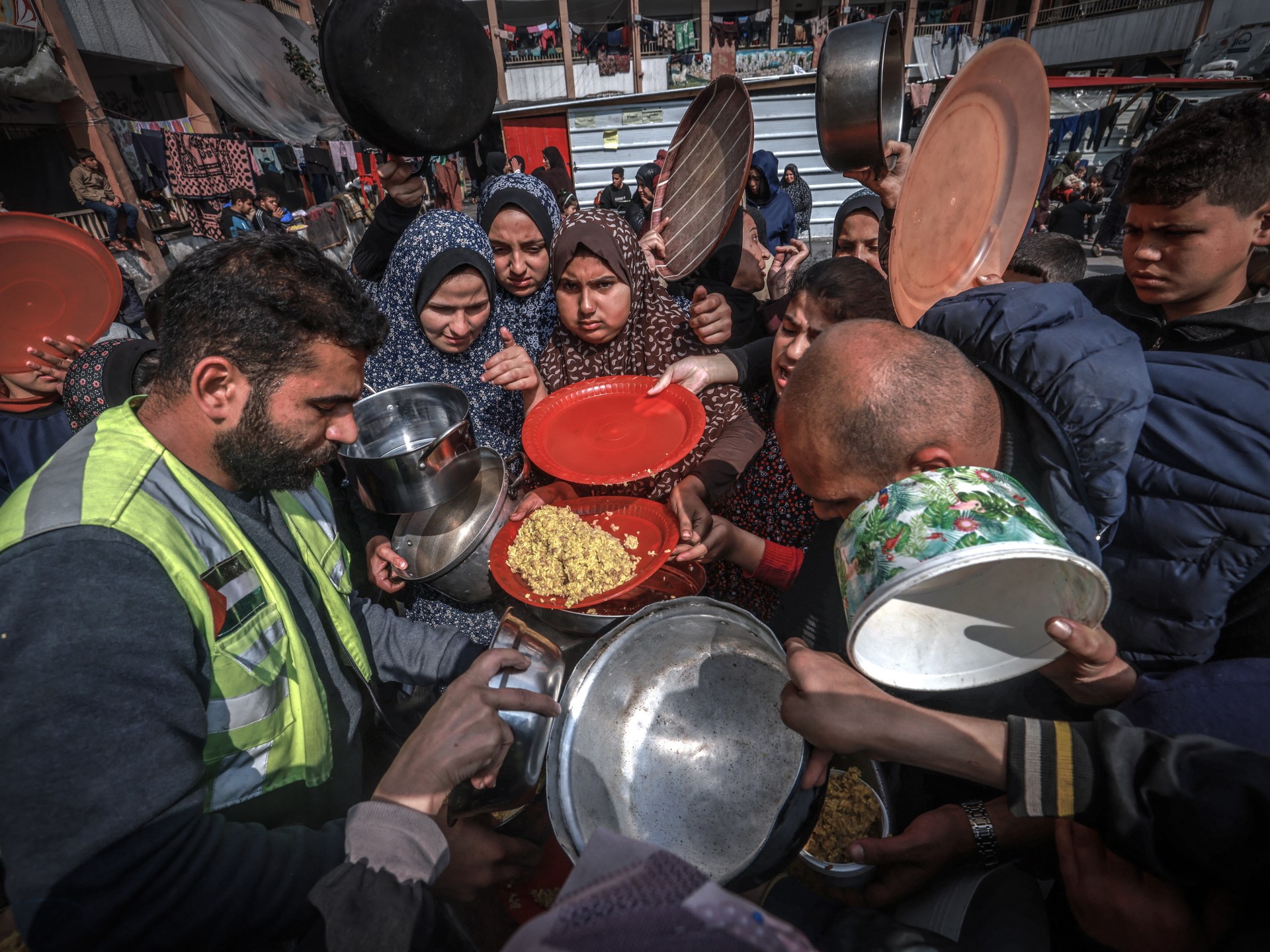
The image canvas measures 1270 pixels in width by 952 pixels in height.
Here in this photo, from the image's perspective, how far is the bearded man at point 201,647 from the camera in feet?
3.13

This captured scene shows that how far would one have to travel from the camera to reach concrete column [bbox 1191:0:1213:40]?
1866 cm

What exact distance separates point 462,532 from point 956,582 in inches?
78.0

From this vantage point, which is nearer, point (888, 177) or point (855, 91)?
point (855, 91)

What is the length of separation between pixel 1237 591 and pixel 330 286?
93.1 inches

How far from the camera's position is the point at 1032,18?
22984mm

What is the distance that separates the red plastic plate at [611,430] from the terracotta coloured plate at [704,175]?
1.12 metres

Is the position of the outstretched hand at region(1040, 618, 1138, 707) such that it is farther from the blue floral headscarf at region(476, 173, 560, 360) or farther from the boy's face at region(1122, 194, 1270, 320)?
the blue floral headscarf at region(476, 173, 560, 360)

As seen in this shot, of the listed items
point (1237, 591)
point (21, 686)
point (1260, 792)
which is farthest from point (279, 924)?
point (1237, 591)

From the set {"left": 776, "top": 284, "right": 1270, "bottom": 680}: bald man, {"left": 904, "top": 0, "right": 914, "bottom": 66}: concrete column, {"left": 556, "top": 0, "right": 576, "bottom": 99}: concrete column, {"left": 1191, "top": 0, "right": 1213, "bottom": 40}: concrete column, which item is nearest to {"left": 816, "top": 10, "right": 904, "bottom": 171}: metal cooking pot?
{"left": 776, "top": 284, "right": 1270, "bottom": 680}: bald man

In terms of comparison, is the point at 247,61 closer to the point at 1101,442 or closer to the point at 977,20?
the point at 1101,442

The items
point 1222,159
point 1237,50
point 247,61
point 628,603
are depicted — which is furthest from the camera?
point 1237,50

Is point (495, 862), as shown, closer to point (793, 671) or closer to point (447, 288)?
point (793, 671)

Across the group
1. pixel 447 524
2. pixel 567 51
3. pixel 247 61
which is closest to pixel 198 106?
pixel 247 61

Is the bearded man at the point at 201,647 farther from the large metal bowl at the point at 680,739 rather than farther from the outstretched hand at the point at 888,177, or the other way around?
the outstretched hand at the point at 888,177
